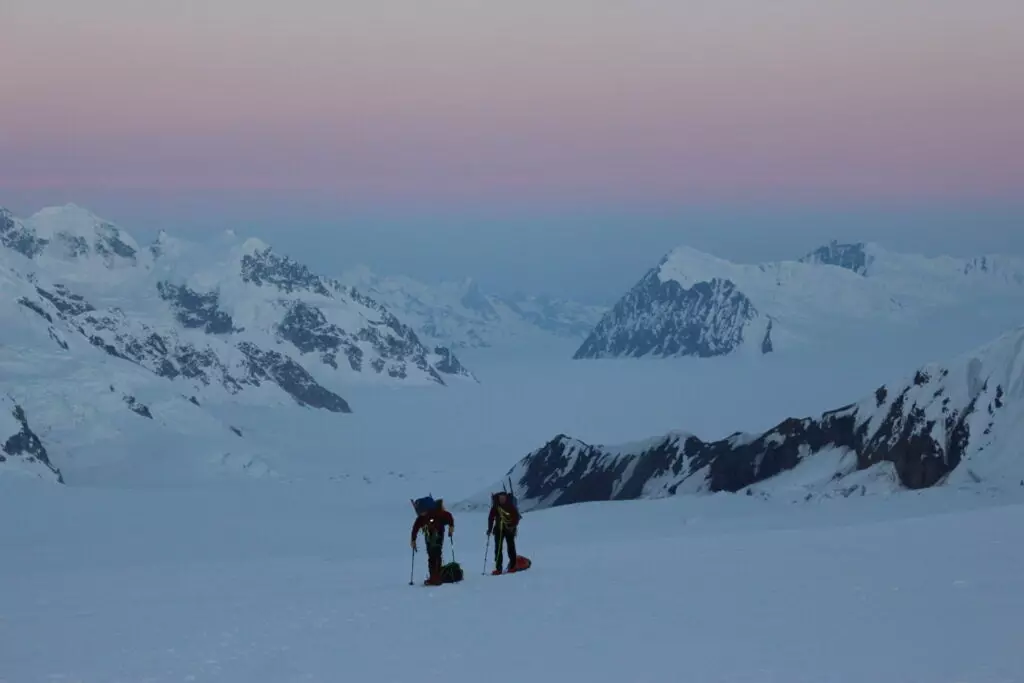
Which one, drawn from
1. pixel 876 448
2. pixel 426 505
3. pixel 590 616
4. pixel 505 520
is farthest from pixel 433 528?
pixel 876 448

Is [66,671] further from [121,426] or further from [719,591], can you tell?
[121,426]

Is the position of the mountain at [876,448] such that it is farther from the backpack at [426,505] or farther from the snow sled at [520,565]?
the backpack at [426,505]

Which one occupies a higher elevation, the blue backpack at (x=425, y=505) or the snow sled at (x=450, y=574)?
the blue backpack at (x=425, y=505)

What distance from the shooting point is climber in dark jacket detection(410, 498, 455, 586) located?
2333 cm

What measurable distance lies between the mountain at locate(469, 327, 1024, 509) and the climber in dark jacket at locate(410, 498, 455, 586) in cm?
2657

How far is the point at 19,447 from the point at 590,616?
119286mm

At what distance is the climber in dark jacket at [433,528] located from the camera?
76.5 ft

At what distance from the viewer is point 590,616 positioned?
1797cm

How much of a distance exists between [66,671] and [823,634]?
32.0ft

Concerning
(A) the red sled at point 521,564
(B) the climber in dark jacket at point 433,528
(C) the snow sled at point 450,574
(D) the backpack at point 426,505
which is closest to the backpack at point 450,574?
(C) the snow sled at point 450,574

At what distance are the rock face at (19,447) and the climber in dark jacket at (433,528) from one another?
327 ft

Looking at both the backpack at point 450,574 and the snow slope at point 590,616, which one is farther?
the backpack at point 450,574

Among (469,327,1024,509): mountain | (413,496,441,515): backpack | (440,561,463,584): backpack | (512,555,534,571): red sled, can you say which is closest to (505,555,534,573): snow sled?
(512,555,534,571): red sled

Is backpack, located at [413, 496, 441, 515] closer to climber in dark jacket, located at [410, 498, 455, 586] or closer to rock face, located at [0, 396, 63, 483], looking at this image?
climber in dark jacket, located at [410, 498, 455, 586]
